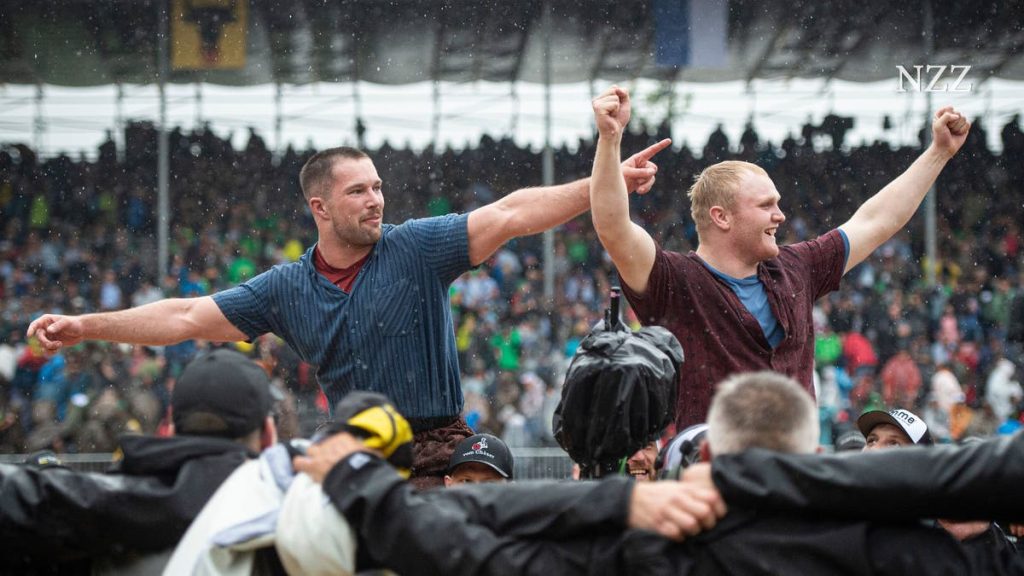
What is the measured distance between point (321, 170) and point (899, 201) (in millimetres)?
2133

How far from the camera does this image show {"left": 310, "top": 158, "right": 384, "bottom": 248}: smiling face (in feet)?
14.5

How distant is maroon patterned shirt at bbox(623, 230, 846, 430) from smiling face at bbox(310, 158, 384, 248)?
98 centimetres

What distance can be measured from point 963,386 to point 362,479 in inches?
523

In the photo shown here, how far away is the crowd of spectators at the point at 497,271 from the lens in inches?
554

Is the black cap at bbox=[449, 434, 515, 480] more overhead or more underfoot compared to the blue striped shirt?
more underfoot

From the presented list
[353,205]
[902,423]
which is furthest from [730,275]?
[353,205]

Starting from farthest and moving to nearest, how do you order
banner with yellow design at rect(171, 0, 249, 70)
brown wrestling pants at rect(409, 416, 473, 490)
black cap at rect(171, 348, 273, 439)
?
banner with yellow design at rect(171, 0, 249, 70)
brown wrestling pants at rect(409, 416, 473, 490)
black cap at rect(171, 348, 273, 439)

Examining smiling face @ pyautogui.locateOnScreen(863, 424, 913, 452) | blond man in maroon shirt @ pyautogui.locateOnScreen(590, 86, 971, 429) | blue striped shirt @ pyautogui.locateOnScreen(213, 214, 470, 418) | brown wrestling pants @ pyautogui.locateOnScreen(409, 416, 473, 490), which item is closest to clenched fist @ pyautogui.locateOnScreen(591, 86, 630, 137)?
blond man in maroon shirt @ pyautogui.locateOnScreen(590, 86, 971, 429)

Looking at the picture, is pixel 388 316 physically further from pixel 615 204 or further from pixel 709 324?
pixel 709 324

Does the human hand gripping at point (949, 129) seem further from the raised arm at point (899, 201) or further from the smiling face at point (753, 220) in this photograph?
the smiling face at point (753, 220)

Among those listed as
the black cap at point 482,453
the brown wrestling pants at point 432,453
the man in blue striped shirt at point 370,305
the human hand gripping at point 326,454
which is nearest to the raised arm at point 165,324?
the man in blue striped shirt at point 370,305

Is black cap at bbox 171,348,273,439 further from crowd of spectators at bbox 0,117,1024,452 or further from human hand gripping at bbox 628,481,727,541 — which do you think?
crowd of spectators at bbox 0,117,1024,452

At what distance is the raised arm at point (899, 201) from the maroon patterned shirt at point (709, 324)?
41 cm

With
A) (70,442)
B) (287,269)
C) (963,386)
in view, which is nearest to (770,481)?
(287,269)
